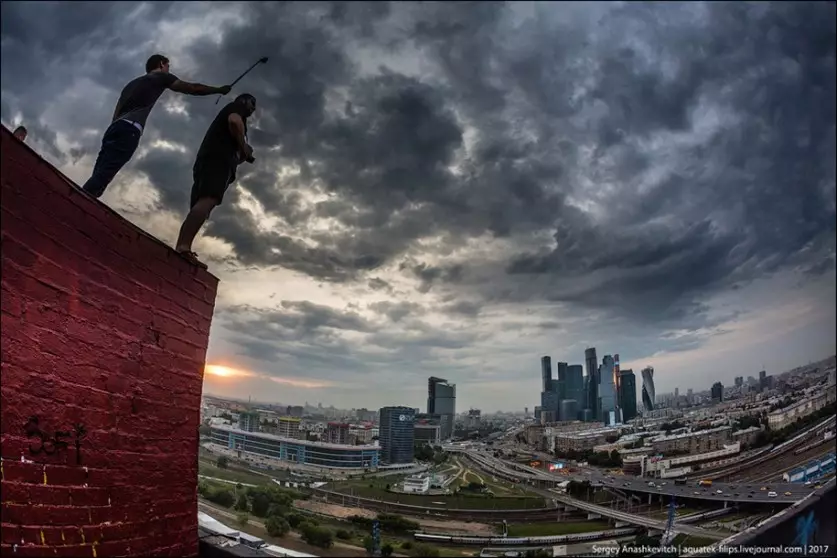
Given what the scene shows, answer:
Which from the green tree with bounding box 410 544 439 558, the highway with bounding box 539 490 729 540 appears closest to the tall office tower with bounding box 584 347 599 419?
the highway with bounding box 539 490 729 540

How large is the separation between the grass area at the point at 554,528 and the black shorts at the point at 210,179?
242cm

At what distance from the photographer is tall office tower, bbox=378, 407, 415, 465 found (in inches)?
107

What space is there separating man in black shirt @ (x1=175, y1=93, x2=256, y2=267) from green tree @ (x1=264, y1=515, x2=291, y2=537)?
5.16 feet

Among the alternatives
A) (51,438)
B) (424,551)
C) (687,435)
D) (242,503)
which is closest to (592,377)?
(687,435)

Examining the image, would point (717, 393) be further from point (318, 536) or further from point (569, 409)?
point (318, 536)

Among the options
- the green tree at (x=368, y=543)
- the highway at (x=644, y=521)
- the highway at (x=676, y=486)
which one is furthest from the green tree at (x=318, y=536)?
the highway at (x=644, y=521)

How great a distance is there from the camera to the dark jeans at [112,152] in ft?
8.89

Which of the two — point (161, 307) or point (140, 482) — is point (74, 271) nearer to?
point (161, 307)

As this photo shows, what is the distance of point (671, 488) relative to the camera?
269 cm

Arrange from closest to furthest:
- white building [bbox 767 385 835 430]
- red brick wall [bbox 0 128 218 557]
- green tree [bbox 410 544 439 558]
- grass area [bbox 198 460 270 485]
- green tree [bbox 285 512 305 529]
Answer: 1. red brick wall [bbox 0 128 218 557]
2. green tree [bbox 410 544 439 558]
3. green tree [bbox 285 512 305 529]
4. grass area [bbox 198 460 270 485]
5. white building [bbox 767 385 835 430]

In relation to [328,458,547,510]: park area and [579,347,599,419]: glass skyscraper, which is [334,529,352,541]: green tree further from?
[579,347,599,419]: glass skyscraper

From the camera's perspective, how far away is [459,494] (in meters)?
2.53

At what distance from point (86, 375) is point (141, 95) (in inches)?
68.1

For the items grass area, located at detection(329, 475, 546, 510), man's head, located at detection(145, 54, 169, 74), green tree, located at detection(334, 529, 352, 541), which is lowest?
green tree, located at detection(334, 529, 352, 541)
